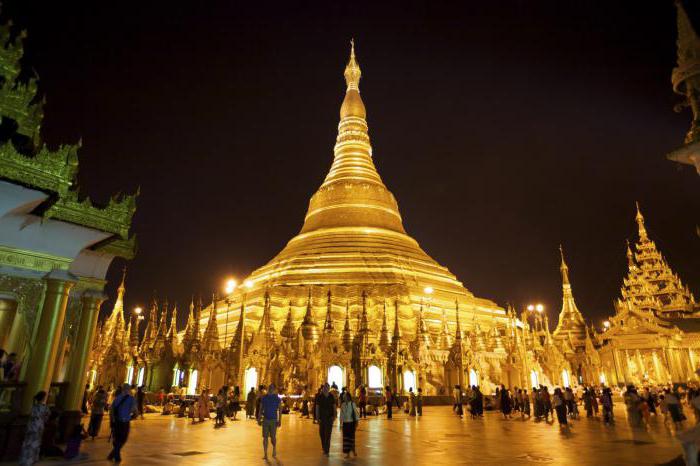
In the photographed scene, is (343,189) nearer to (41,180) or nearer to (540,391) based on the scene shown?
(540,391)

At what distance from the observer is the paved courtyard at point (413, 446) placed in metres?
8.31

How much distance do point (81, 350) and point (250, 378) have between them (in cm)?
1429

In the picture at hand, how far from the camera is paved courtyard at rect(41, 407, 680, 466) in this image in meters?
8.31

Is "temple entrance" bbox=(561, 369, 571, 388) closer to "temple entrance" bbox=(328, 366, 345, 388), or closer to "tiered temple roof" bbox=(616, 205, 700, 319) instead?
"tiered temple roof" bbox=(616, 205, 700, 319)

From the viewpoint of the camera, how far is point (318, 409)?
31.7 feet

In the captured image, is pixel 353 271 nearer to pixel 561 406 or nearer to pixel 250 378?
pixel 250 378

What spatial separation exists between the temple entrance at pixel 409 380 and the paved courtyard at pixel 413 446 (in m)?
10.3

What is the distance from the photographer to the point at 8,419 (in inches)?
334

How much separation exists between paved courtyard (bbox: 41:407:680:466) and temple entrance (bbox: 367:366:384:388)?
10.2 meters

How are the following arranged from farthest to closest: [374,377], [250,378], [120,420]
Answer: [250,378]
[374,377]
[120,420]

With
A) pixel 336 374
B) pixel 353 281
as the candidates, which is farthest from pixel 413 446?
pixel 353 281

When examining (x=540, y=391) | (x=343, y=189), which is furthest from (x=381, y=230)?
(x=540, y=391)

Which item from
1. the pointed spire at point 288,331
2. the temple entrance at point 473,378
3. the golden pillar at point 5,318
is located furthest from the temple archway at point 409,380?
the golden pillar at point 5,318

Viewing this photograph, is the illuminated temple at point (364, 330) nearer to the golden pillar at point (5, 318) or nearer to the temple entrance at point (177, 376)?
the temple entrance at point (177, 376)
